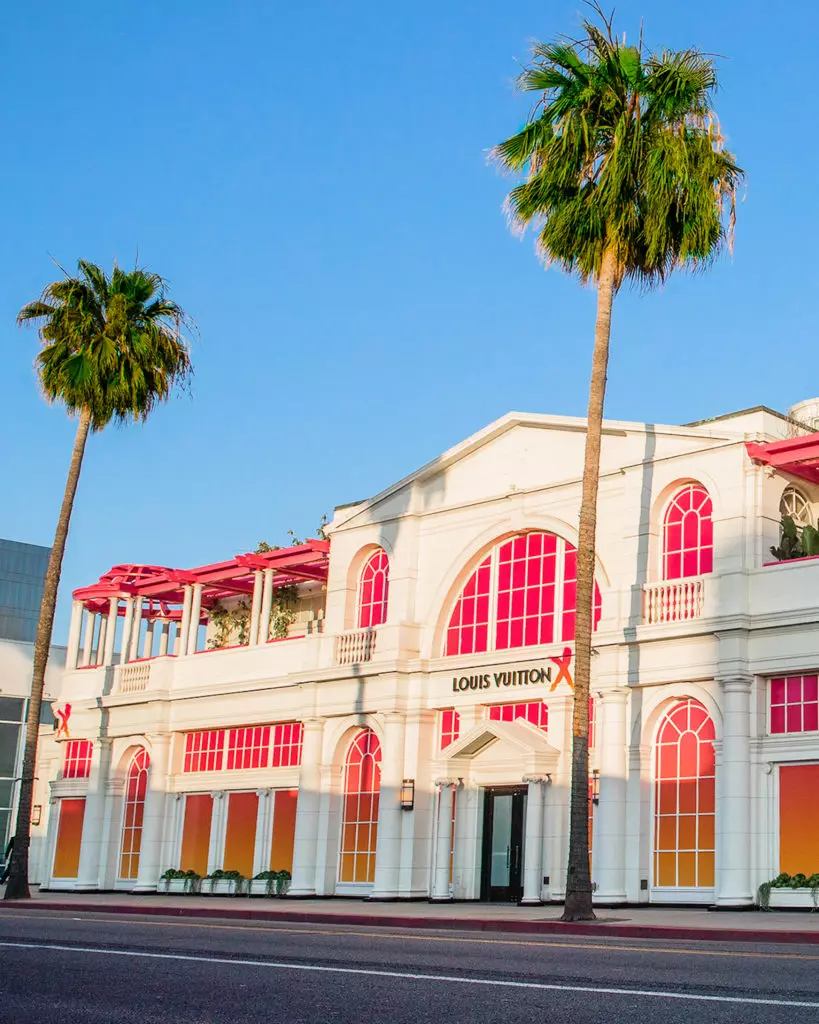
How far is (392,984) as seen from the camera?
9.63 m

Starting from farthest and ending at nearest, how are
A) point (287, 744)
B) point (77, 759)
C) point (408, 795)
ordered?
point (77, 759) → point (287, 744) → point (408, 795)

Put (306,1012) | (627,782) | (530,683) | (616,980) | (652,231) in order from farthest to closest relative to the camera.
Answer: (530,683)
(627,782)
(652,231)
(616,980)
(306,1012)

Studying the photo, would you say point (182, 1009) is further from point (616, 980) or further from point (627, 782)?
point (627, 782)

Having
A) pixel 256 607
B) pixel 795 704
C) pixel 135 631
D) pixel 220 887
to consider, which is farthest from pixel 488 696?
pixel 135 631

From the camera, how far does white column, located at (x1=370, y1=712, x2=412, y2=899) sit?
32938 mm

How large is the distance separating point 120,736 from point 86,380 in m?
12.6

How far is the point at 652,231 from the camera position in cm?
2584

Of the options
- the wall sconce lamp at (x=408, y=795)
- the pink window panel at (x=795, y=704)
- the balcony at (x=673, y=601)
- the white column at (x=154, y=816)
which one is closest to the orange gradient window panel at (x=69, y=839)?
the white column at (x=154, y=816)

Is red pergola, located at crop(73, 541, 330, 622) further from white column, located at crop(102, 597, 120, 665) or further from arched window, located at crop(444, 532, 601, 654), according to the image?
arched window, located at crop(444, 532, 601, 654)

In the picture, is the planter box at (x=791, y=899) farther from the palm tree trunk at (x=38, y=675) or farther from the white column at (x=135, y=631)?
the white column at (x=135, y=631)

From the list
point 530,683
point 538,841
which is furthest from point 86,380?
point 538,841

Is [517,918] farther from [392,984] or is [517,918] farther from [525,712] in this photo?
[392,984]

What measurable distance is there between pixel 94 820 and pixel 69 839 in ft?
7.03

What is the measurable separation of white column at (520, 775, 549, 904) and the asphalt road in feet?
52.5
